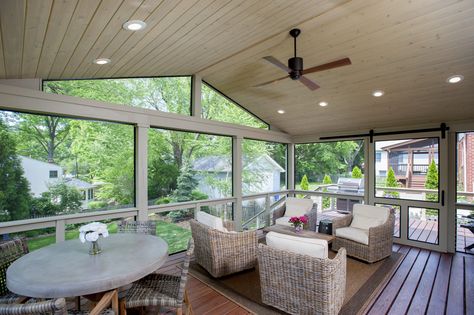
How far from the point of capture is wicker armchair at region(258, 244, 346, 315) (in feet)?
8.07

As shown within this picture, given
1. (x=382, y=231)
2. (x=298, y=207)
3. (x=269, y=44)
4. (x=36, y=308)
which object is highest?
(x=269, y=44)

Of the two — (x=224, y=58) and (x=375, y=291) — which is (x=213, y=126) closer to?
(x=224, y=58)

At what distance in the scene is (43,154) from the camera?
334cm

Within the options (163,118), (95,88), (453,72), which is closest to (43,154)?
(95,88)

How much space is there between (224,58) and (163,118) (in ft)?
4.76

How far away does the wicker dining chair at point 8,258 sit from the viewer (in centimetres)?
211

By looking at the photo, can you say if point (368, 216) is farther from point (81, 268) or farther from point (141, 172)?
point (81, 268)

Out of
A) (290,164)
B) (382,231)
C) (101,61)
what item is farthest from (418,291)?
(101,61)

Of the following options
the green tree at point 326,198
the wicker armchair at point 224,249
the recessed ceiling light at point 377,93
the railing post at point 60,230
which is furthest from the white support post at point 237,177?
the railing post at point 60,230

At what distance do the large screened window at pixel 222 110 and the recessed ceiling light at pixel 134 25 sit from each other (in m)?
2.97

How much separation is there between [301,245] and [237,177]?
3254mm

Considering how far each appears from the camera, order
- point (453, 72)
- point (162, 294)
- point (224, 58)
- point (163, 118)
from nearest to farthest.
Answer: point (162, 294) < point (453, 72) < point (224, 58) < point (163, 118)

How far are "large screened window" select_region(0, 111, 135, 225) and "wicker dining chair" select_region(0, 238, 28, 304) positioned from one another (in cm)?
83

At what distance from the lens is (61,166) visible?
347cm
